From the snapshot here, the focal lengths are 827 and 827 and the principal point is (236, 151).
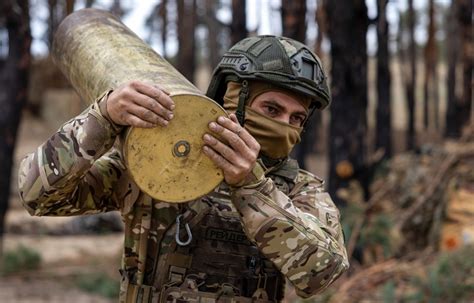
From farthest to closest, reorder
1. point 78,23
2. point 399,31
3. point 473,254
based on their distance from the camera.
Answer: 1. point 399,31
2. point 473,254
3. point 78,23

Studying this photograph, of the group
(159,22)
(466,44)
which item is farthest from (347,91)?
(159,22)

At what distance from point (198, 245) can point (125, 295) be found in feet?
0.94

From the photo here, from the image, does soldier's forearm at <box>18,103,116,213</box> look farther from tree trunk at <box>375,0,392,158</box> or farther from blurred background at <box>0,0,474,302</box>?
tree trunk at <box>375,0,392,158</box>

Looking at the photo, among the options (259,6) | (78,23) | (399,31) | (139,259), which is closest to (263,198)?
(139,259)

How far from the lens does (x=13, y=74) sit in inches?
414

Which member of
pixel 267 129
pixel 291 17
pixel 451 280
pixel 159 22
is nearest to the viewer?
pixel 267 129

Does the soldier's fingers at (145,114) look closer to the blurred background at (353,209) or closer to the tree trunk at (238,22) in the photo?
the blurred background at (353,209)

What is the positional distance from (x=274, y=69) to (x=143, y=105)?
1.80ft

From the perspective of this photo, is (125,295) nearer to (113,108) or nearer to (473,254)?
(113,108)

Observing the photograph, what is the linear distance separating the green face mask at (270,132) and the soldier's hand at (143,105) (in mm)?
421

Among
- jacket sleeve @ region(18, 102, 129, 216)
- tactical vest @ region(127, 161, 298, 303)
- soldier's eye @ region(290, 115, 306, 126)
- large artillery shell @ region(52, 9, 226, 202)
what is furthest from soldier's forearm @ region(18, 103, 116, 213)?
soldier's eye @ region(290, 115, 306, 126)

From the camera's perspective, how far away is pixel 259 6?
74.4 ft

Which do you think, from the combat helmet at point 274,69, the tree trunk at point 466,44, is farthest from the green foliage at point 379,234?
the tree trunk at point 466,44

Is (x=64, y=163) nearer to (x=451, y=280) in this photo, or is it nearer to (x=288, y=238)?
(x=288, y=238)
